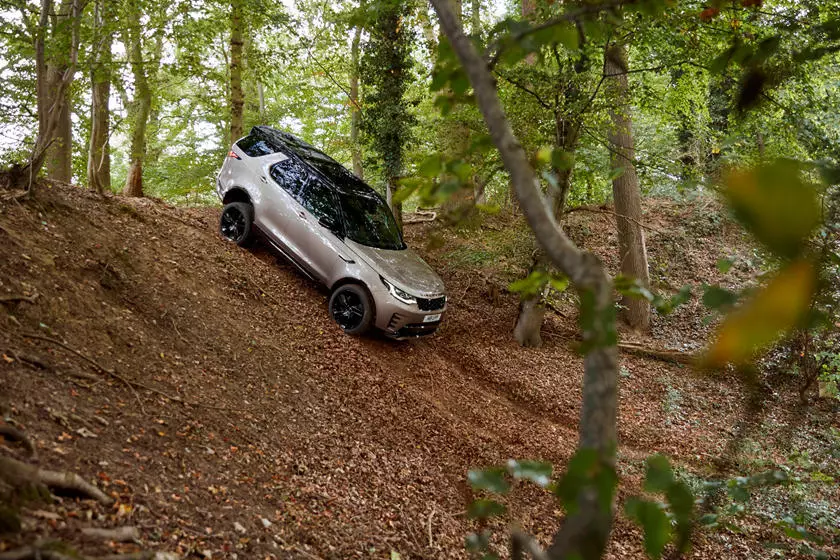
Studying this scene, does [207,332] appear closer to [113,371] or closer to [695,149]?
[113,371]

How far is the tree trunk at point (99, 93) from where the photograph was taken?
6.85 meters

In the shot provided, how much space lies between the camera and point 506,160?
1440 mm

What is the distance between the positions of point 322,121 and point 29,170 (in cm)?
1225

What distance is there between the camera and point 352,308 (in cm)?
799

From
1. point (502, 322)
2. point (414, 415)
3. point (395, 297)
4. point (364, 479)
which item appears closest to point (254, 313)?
point (395, 297)

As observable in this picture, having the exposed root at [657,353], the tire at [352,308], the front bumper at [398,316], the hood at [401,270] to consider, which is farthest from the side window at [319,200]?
the exposed root at [657,353]

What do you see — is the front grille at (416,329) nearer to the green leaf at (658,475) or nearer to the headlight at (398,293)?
the headlight at (398,293)

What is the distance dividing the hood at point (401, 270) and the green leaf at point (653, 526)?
6.70 m

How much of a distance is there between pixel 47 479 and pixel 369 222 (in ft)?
21.3

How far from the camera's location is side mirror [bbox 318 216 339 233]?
26.9ft

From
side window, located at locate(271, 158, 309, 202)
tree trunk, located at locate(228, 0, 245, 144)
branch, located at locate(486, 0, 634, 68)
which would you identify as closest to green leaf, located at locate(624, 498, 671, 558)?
branch, located at locate(486, 0, 634, 68)

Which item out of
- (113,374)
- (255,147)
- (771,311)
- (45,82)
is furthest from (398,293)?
(771,311)

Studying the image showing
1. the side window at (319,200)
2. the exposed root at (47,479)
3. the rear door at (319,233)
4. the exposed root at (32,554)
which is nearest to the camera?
the exposed root at (32,554)

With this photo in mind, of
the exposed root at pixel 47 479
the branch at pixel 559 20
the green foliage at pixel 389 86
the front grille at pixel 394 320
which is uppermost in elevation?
the green foliage at pixel 389 86
